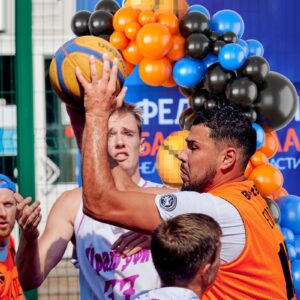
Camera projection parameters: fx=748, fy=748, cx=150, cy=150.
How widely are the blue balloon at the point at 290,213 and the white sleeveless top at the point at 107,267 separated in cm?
257

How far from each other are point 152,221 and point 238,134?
0.54 m

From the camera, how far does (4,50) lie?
22.1 ft

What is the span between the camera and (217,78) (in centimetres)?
564

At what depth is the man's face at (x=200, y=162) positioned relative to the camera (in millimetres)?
A: 2947

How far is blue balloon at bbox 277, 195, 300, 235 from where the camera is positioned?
5918mm

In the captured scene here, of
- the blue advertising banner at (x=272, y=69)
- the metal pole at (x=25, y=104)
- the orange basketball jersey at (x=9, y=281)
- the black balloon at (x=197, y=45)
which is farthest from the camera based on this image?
the blue advertising banner at (x=272, y=69)

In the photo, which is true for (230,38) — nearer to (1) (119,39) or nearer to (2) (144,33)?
(2) (144,33)

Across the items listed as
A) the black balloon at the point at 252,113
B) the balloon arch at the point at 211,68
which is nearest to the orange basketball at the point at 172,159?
the balloon arch at the point at 211,68

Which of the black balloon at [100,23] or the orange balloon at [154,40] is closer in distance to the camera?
the orange balloon at [154,40]

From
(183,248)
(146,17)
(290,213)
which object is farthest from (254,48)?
(183,248)

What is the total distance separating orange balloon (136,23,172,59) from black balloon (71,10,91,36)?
0.57 metres

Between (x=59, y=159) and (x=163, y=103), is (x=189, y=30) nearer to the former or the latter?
(x=163, y=103)

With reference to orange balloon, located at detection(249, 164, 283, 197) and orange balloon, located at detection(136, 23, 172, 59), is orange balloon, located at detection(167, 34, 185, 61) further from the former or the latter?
orange balloon, located at detection(249, 164, 283, 197)

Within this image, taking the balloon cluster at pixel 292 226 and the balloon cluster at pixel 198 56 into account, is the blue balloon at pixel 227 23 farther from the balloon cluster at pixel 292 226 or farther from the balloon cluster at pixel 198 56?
the balloon cluster at pixel 292 226
